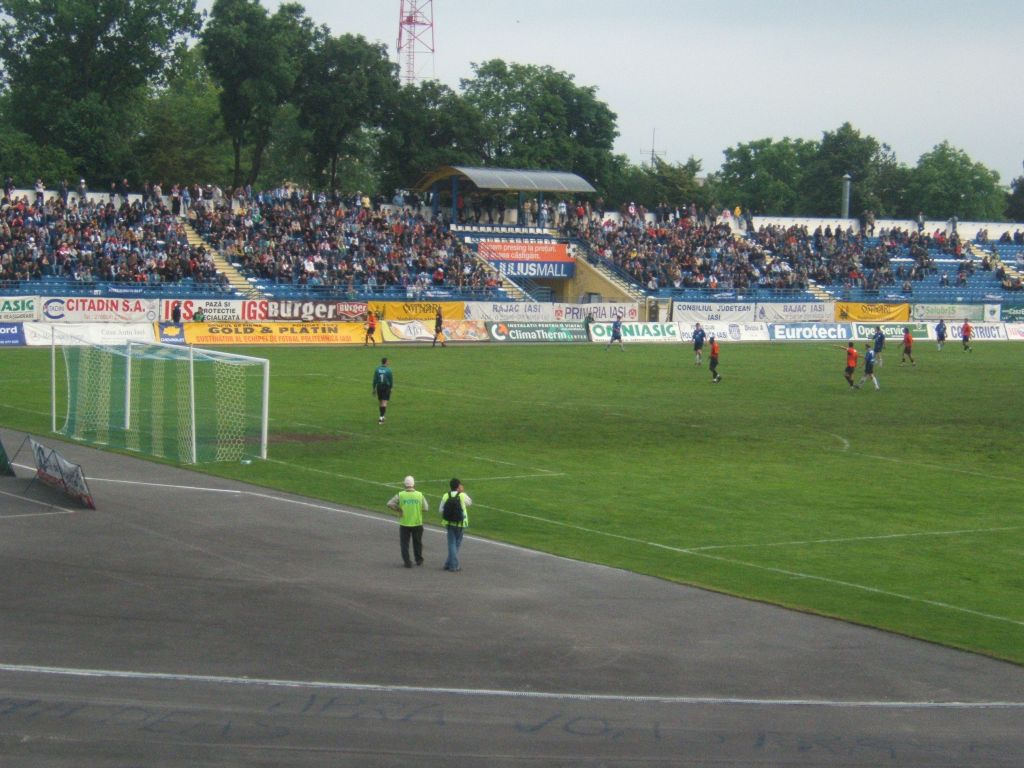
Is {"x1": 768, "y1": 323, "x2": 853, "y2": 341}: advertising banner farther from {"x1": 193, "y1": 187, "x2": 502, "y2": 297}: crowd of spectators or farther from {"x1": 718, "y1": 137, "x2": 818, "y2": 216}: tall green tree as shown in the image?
{"x1": 718, "y1": 137, "x2": 818, "y2": 216}: tall green tree

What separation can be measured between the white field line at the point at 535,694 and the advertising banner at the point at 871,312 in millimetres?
72322

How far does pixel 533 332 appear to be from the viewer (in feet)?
231

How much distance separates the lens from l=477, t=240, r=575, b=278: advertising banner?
8175cm

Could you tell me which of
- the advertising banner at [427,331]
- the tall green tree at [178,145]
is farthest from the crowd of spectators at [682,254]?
the tall green tree at [178,145]

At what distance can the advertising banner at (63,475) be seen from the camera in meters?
23.8

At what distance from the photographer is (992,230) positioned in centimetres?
10500

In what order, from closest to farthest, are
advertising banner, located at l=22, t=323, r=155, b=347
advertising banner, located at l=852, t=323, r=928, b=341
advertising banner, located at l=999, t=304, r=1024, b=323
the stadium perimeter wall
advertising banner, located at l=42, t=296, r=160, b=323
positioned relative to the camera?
advertising banner, located at l=22, t=323, r=155, b=347, the stadium perimeter wall, advertising banner, located at l=42, t=296, r=160, b=323, advertising banner, located at l=852, t=323, r=928, b=341, advertising banner, located at l=999, t=304, r=1024, b=323

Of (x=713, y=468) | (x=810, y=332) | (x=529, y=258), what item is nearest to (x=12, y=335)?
(x=529, y=258)

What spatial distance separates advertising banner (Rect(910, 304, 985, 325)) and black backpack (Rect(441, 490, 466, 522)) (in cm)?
7198

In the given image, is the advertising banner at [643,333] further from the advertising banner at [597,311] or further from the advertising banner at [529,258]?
the advertising banner at [529,258]

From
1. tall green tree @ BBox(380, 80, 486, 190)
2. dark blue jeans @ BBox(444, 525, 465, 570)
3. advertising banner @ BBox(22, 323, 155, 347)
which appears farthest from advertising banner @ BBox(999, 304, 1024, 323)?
dark blue jeans @ BBox(444, 525, 465, 570)

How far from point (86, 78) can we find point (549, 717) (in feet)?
266

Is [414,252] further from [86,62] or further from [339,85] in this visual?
[86,62]

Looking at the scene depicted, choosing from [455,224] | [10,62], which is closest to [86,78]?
[10,62]
